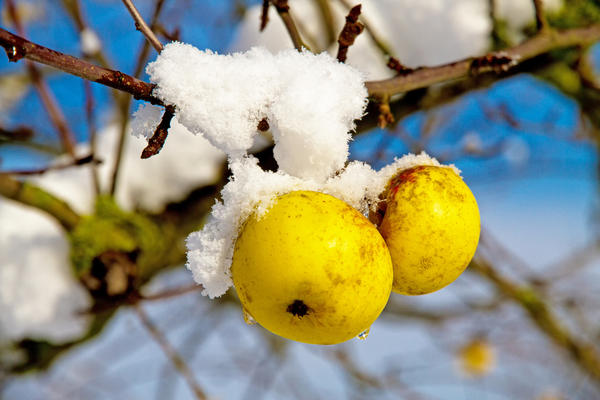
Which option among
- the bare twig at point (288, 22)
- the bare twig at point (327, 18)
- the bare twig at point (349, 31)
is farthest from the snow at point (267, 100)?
the bare twig at point (327, 18)

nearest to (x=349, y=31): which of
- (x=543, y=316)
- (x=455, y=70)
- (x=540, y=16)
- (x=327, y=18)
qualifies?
(x=455, y=70)

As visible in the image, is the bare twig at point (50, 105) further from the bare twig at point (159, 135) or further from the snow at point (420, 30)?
the bare twig at point (159, 135)

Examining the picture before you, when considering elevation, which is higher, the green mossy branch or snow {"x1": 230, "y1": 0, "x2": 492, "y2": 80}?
snow {"x1": 230, "y1": 0, "x2": 492, "y2": 80}

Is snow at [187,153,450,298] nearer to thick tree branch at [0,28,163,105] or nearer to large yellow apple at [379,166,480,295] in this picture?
large yellow apple at [379,166,480,295]

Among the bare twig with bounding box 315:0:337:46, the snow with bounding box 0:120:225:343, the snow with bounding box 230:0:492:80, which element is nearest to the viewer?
the snow with bounding box 0:120:225:343

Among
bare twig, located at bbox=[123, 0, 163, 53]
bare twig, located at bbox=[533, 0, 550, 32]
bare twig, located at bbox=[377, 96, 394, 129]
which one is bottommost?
bare twig, located at bbox=[123, 0, 163, 53]

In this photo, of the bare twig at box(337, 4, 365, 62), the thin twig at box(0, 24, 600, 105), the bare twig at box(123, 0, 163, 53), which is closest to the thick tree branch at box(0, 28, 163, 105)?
the thin twig at box(0, 24, 600, 105)

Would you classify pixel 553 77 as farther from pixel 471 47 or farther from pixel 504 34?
pixel 471 47

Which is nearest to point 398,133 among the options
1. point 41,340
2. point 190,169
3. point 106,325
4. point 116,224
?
point 190,169
